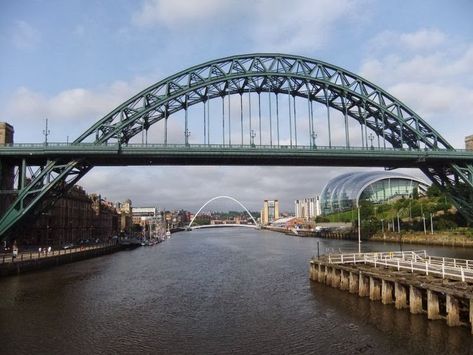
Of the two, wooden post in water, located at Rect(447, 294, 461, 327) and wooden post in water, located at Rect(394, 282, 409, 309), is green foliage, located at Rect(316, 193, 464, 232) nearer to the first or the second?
wooden post in water, located at Rect(394, 282, 409, 309)

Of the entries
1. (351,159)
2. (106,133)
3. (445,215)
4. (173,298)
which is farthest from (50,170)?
(445,215)

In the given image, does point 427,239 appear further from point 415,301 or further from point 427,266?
point 415,301

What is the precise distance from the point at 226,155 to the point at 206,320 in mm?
25617

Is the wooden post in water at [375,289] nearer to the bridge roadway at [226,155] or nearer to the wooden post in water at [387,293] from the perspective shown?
the wooden post in water at [387,293]

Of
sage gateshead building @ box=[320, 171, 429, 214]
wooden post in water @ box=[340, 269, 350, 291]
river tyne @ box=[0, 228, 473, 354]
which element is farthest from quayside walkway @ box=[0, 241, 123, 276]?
sage gateshead building @ box=[320, 171, 429, 214]

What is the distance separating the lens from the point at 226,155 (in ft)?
165

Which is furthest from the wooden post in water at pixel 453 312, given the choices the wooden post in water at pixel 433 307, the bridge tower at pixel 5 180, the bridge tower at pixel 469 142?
the bridge tower at pixel 469 142

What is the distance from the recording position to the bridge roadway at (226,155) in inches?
1826

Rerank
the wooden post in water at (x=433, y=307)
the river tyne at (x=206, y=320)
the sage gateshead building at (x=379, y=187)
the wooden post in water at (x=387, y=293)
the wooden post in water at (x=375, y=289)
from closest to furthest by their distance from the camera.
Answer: the river tyne at (x=206, y=320)
the wooden post in water at (x=433, y=307)
the wooden post in water at (x=387, y=293)
the wooden post in water at (x=375, y=289)
the sage gateshead building at (x=379, y=187)

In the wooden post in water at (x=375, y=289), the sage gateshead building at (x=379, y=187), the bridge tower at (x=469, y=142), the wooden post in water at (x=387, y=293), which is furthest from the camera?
the sage gateshead building at (x=379, y=187)

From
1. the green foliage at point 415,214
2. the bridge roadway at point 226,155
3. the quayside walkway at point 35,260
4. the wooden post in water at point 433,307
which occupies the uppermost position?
the bridge roadway at point 226,155

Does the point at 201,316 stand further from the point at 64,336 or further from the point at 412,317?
the point at 412,317

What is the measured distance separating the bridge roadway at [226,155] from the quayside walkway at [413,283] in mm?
15622

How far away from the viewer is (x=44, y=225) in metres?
78.4
